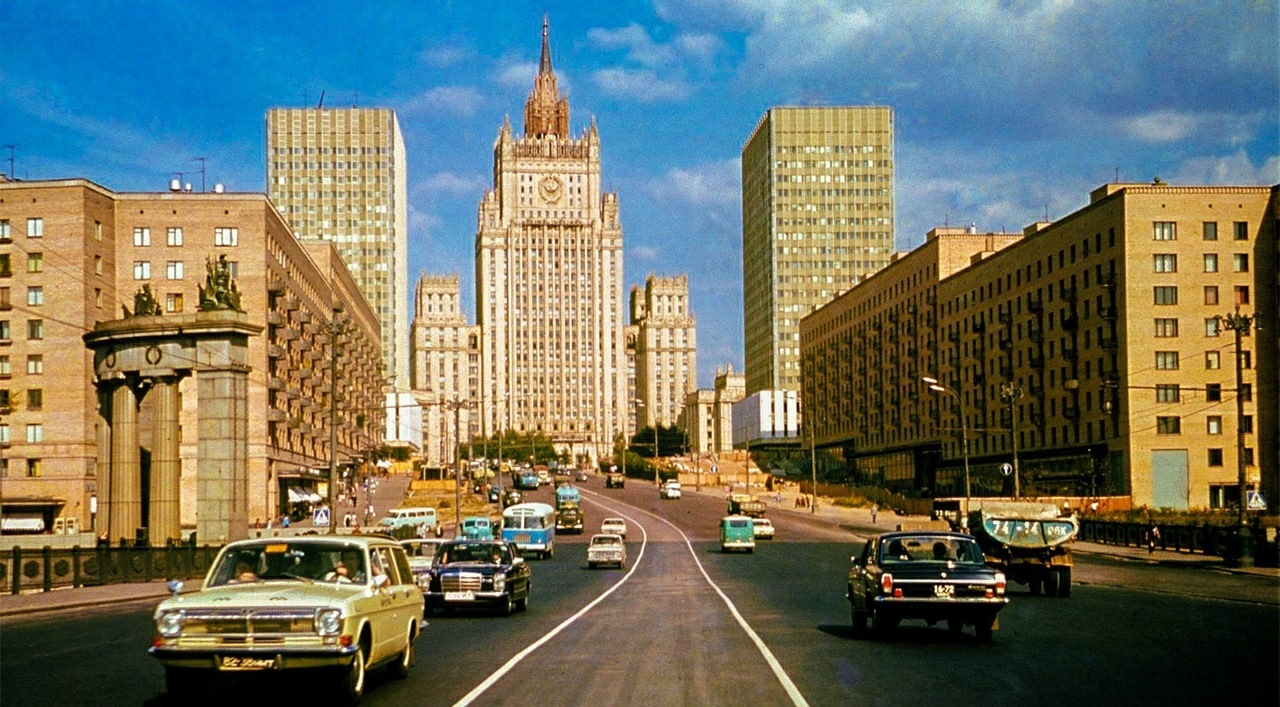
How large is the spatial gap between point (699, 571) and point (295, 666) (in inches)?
1430

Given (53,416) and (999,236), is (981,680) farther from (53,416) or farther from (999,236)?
(999,236)

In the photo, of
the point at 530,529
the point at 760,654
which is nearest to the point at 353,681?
the point at 760,654

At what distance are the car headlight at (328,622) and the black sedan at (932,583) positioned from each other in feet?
32.9

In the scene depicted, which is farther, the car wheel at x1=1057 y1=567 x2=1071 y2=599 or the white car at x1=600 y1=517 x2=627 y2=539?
the white car at x1=600 y1=517 x2=627 y2=539

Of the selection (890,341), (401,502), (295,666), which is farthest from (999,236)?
(295,666)

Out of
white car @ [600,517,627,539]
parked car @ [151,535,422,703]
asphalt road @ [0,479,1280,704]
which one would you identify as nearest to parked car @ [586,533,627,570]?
asphalt road @ [0,479,1280,704]

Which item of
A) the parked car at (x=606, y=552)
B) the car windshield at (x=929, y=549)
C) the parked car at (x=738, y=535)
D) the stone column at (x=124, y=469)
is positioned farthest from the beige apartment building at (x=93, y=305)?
the car windshield at (x=929, y=549)

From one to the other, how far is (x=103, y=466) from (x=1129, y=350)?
63.1 m

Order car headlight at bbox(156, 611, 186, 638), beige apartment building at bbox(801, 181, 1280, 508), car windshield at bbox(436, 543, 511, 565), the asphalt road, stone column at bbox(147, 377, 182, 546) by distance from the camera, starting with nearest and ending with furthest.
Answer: car headlight at bbox(156, 611, 186, 638), the asphalt road, car windshield at bbox(436, 543, 511, 565), stone column at bbox(147, 377, 182, 546), beige apartment building at bbox(801, 181, 1280, 508)

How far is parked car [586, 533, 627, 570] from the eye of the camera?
52.3 m

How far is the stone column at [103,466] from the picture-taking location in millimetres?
53156

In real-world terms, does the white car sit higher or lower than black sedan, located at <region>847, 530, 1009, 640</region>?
lower

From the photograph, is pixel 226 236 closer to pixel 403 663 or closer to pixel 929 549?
pixel 929 549

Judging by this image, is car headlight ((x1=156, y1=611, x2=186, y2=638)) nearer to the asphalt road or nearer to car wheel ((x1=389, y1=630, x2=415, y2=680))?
the asphalt road
